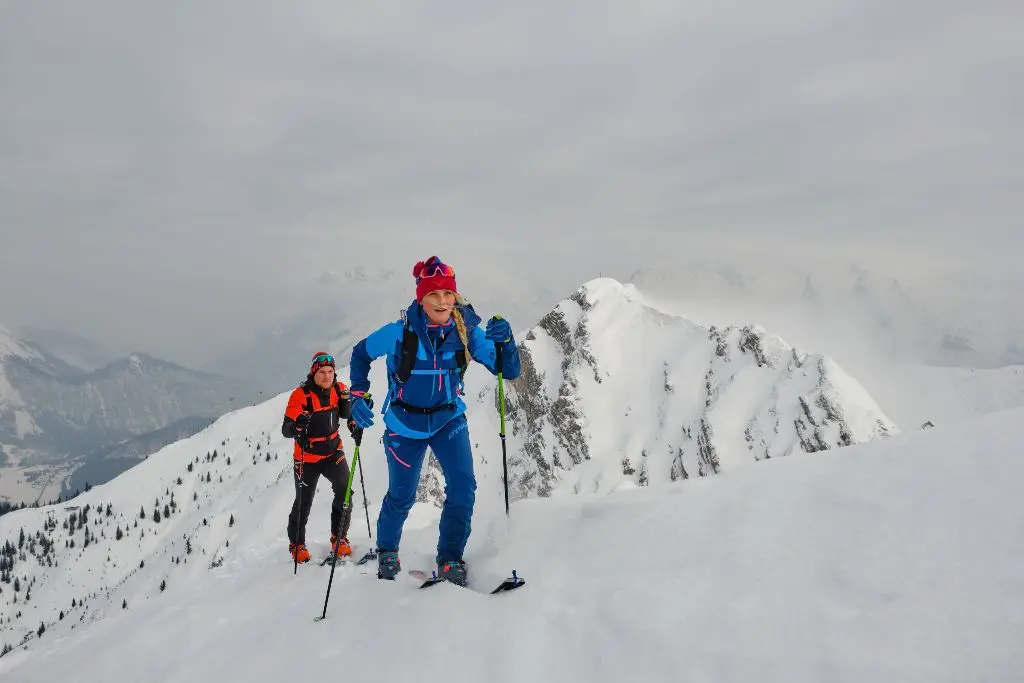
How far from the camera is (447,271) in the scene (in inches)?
277

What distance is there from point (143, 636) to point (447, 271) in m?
6.52

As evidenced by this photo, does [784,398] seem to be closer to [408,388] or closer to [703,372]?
[703,372]

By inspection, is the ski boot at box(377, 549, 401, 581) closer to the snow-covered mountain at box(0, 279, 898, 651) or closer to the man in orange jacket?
the man in orange jacket

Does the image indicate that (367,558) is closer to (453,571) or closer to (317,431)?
(453,571)

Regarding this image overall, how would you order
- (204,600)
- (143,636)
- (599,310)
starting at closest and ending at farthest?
(143,636) → (204,600) → (599,310)

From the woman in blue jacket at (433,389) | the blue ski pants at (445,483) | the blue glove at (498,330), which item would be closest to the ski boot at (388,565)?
the woman in blue jacket at (433,389)

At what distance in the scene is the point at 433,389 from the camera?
710 cm

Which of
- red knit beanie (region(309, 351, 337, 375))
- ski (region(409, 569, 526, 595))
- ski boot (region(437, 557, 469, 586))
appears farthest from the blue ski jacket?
red knit beanie (region(309, 351, 337, 375))

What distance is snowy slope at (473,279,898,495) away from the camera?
112875 millimetres

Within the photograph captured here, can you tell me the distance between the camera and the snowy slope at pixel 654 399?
11288 cm

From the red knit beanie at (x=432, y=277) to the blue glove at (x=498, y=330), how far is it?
2.31 ft

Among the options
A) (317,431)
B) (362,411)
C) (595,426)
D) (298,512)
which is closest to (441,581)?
(362,411)

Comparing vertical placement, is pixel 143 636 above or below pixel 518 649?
below

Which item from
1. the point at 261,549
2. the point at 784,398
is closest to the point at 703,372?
the point at 784,398
